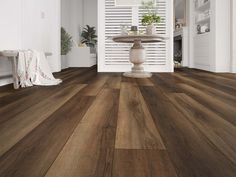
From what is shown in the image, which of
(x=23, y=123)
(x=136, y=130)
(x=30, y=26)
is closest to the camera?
(x=136, y=130)

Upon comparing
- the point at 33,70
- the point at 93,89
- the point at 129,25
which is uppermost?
the point at 129,25

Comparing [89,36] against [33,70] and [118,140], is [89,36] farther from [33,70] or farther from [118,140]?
[118,140]

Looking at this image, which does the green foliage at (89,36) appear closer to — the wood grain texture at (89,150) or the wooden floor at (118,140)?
the wooden floor at (118,140)

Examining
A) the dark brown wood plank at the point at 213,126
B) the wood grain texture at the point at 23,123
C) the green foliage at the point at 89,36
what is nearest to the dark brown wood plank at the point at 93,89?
the wood grain texture at the point at 23,123

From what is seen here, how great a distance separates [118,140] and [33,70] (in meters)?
1.95

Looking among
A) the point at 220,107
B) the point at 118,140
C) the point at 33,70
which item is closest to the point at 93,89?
the point at 33,70

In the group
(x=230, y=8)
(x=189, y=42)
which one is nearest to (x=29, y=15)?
(x=230, y=8)

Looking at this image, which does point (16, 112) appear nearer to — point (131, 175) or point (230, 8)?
point (131, 175)

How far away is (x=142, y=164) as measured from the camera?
661 millimetres

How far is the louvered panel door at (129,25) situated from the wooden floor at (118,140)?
2.99 meters

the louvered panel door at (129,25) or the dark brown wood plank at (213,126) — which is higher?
the louvered panel door at (129,25)

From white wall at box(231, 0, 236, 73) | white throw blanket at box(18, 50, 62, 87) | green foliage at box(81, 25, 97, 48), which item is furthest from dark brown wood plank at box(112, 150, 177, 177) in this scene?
green foliage at box(81, 25, 97, 48)

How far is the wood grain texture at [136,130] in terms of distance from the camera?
0.81 m

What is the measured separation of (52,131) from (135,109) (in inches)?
20.9
